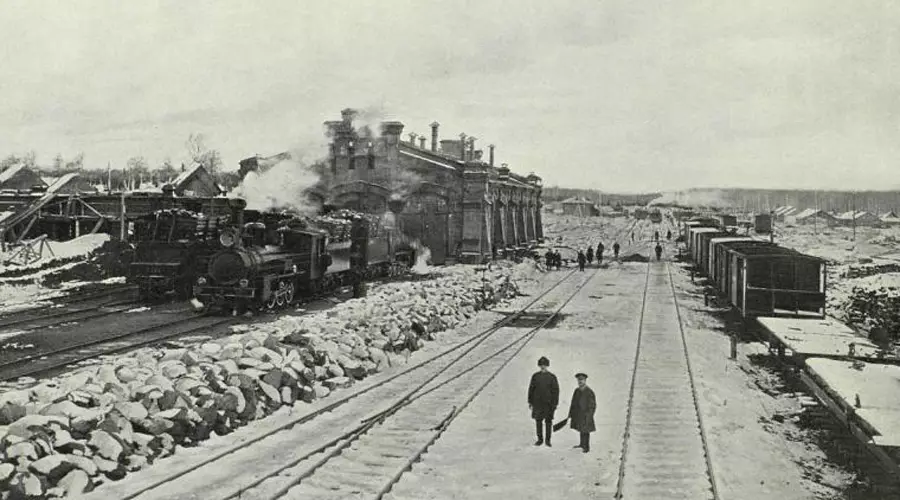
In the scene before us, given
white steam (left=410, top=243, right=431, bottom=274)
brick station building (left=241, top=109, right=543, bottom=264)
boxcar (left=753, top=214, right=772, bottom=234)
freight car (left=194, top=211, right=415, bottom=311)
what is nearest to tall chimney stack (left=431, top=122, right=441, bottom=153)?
brick station building (left=241, top=109, right=543, bottom=264)

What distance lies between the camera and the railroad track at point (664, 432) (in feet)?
27.0

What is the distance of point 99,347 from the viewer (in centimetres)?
1485

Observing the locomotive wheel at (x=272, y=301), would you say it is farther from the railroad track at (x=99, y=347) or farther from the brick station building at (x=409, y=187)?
the brick station building at (x=409, y=187)

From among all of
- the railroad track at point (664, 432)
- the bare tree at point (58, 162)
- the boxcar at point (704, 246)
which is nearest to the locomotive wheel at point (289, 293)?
the railroad track at point (664, 432)

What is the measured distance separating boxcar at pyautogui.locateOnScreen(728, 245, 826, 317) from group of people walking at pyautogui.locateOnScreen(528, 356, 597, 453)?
1236 centimetres

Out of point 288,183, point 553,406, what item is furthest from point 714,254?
point 553,406

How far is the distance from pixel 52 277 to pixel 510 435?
21.6 meters

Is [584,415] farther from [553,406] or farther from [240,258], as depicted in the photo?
[240,258]

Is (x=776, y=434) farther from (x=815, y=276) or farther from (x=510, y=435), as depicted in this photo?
(x=815, y=276)

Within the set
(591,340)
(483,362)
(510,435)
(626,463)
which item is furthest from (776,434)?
(591,340)

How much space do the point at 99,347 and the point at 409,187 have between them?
2228 centimetres

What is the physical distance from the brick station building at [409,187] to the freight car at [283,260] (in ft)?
23.9

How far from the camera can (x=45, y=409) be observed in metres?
8.43

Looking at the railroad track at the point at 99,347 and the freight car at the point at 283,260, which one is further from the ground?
the freight car at the point at 283,260
